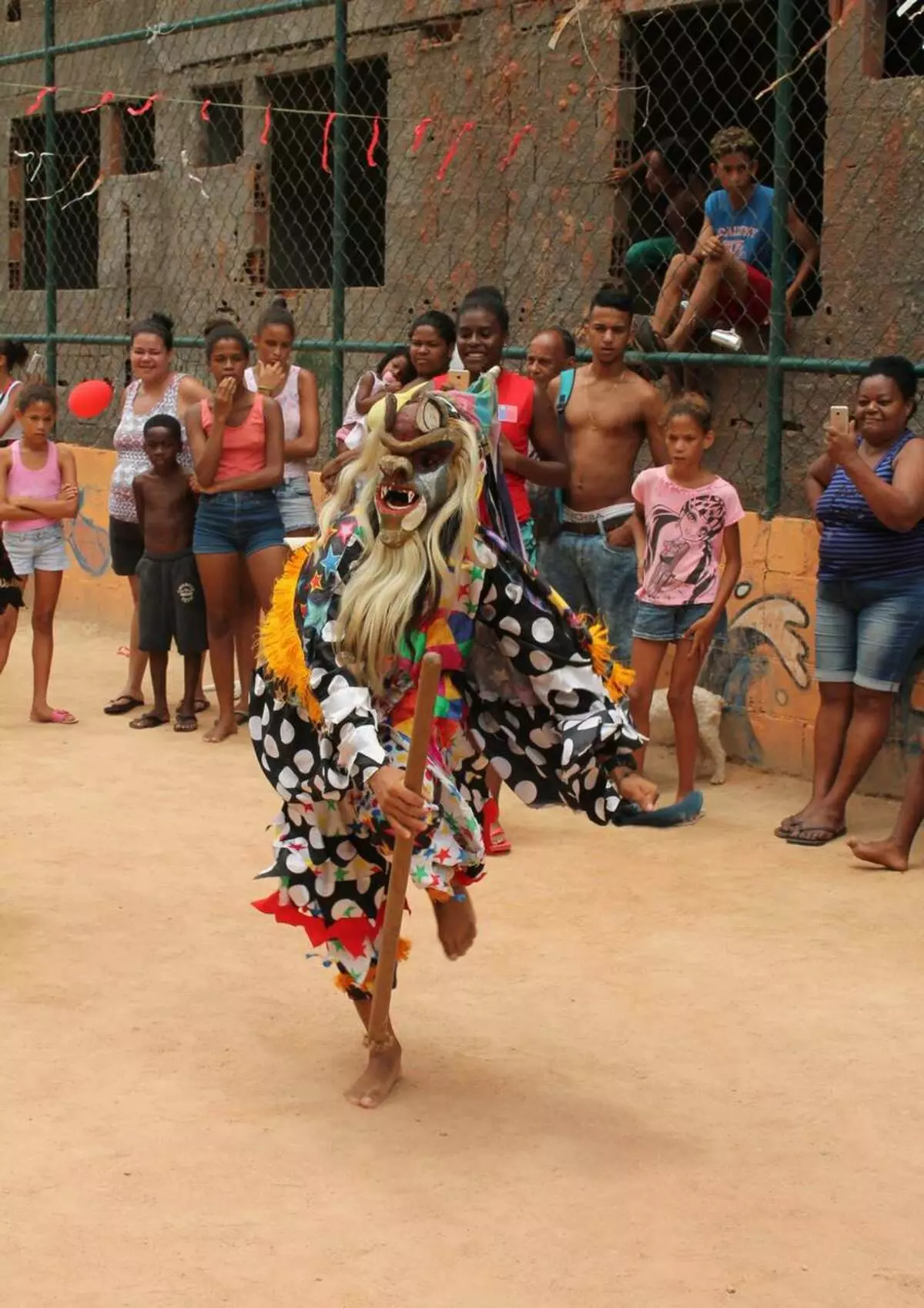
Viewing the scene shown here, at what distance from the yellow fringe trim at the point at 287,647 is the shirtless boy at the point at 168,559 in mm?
3884

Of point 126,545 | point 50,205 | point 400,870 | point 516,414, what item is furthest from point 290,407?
point 400,870

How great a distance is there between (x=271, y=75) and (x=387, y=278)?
184 centimetres

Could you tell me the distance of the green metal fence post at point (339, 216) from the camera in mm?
8922

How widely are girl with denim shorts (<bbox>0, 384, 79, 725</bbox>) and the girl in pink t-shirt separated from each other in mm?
2774

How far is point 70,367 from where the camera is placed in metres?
12.3

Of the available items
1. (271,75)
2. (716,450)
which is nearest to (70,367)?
(271,75)

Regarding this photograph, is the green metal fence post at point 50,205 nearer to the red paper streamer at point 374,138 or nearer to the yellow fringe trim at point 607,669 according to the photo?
the red paper streamer at point 374,138

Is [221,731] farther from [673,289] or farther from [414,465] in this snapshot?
[414,465]

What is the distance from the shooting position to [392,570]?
12.8 ft

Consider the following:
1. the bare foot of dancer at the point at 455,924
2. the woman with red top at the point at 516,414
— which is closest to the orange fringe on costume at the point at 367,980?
the bare foot of dancer at the point at 455,924

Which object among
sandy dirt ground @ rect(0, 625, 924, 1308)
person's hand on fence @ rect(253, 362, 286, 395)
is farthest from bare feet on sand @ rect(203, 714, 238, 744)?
person's hand on fence @ rect(253, 362, 286, 395)

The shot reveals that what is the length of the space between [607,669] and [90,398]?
6697 millimetres

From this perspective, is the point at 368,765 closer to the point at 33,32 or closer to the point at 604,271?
the point at 604,271

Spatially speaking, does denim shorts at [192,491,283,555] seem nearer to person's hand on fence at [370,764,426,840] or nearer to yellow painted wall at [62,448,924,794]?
yellow painted wall at [62,448,924,794]
